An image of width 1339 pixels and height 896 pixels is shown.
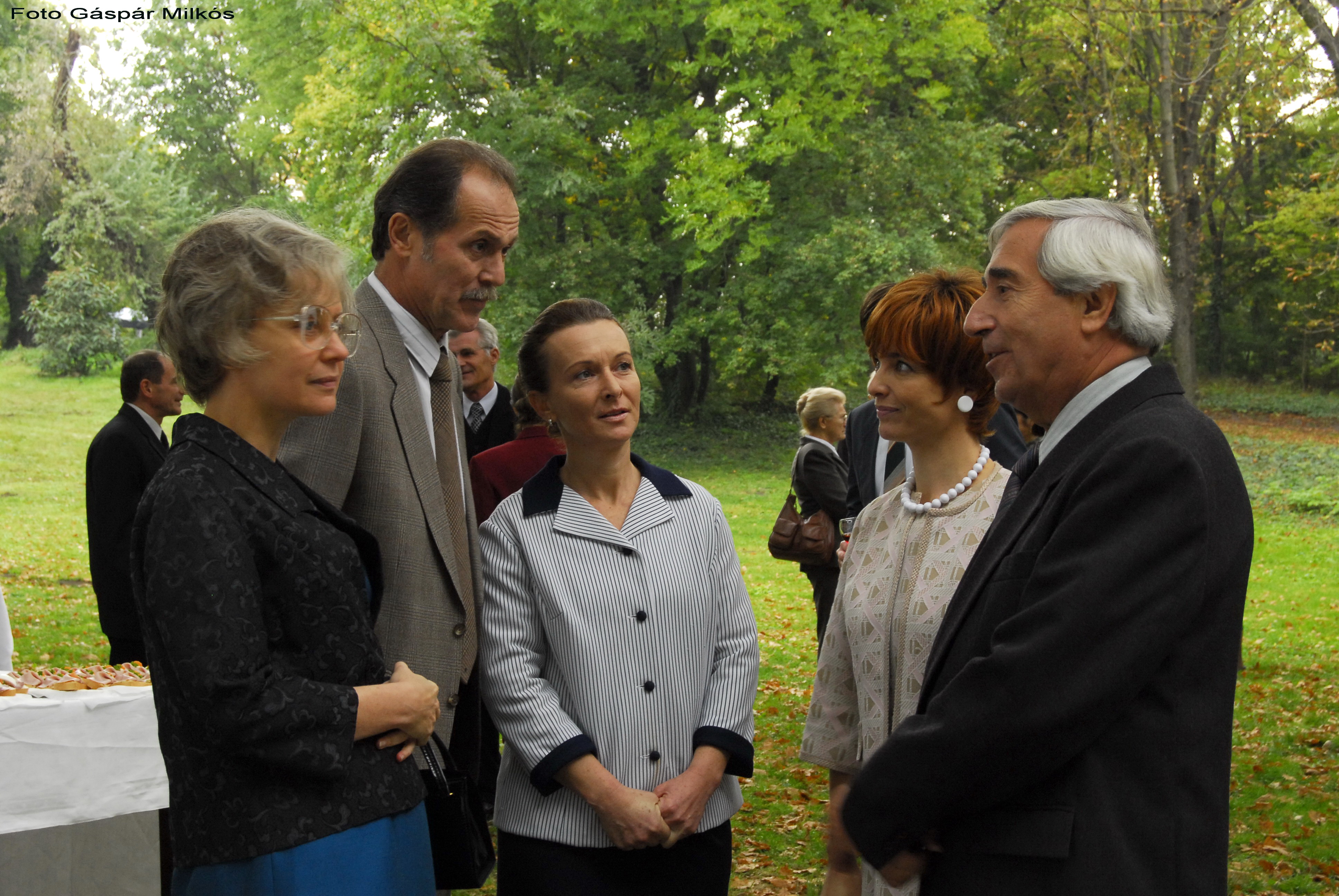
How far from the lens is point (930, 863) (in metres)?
1.95

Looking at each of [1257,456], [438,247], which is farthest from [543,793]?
[1257,456]

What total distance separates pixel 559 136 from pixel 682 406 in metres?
7.32

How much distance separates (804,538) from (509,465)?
2.28 metres

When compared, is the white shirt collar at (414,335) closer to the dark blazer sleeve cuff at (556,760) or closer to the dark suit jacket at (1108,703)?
the dark blazer sleeve cuff at (556,760)

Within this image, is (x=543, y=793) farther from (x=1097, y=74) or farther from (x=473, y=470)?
(x=1097, y=74)

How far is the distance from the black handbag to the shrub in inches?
1135

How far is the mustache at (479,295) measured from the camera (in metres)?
2.71

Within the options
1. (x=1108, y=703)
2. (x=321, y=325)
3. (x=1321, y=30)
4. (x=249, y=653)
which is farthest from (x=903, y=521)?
(x=1321, y=30)

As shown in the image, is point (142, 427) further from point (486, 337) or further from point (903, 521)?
point (903, 521)

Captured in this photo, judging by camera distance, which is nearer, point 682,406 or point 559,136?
point 559,136

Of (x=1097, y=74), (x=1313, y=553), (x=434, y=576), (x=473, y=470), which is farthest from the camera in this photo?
(x=1097, y=74)

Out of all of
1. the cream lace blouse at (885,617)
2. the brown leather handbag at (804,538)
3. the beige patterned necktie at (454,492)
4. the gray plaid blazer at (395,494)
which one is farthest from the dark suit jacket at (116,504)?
the cream lace blouse at (885,617)

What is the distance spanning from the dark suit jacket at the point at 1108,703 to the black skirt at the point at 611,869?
0.83 meters

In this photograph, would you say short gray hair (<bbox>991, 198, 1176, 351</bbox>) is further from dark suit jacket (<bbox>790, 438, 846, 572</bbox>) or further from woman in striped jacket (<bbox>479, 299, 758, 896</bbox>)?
dark suit jacket (<bbox>790, 438, 846, 572</bbox>)
